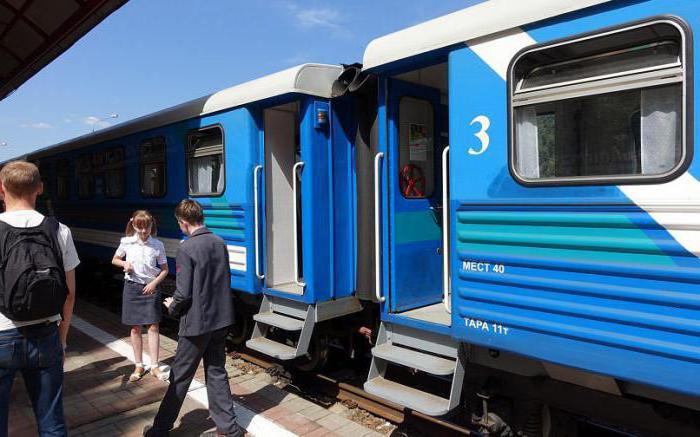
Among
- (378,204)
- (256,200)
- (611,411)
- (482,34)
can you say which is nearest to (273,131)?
(256,200)

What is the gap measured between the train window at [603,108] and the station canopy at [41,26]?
23.1 feet


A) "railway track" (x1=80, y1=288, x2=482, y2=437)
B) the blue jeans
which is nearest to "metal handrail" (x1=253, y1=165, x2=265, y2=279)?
"railway track" (x1=80, y1=288, x2=482, y2=437)

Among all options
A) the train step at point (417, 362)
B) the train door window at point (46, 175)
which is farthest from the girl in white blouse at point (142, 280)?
the train door window at point (46, 175)

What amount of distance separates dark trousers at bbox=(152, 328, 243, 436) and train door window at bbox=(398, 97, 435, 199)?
204cm

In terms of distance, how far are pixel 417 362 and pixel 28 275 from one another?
2540mm

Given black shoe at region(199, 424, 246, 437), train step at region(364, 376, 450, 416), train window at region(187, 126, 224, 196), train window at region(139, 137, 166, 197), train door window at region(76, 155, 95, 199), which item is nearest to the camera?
train step at region(364, 376, 450, 416)

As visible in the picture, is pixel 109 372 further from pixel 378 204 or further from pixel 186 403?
pixel 378 204

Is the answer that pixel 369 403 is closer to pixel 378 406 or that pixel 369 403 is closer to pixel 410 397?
pixel 378 406

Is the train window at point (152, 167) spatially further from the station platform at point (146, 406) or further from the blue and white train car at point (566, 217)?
the blue and white train car at point (566, 217)

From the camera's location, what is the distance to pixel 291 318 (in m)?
5.07

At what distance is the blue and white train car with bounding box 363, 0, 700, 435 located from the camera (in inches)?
98.0

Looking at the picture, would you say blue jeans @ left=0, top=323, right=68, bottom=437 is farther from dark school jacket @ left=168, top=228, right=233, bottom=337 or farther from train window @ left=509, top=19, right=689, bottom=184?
train window @ left=509, top=19, right=689, bottom=184

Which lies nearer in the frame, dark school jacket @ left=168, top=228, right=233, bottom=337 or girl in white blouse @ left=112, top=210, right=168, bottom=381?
dark school jacket @ left=168, top=228, right=233, bottom=337

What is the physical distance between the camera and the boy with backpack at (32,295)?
9.00ft
